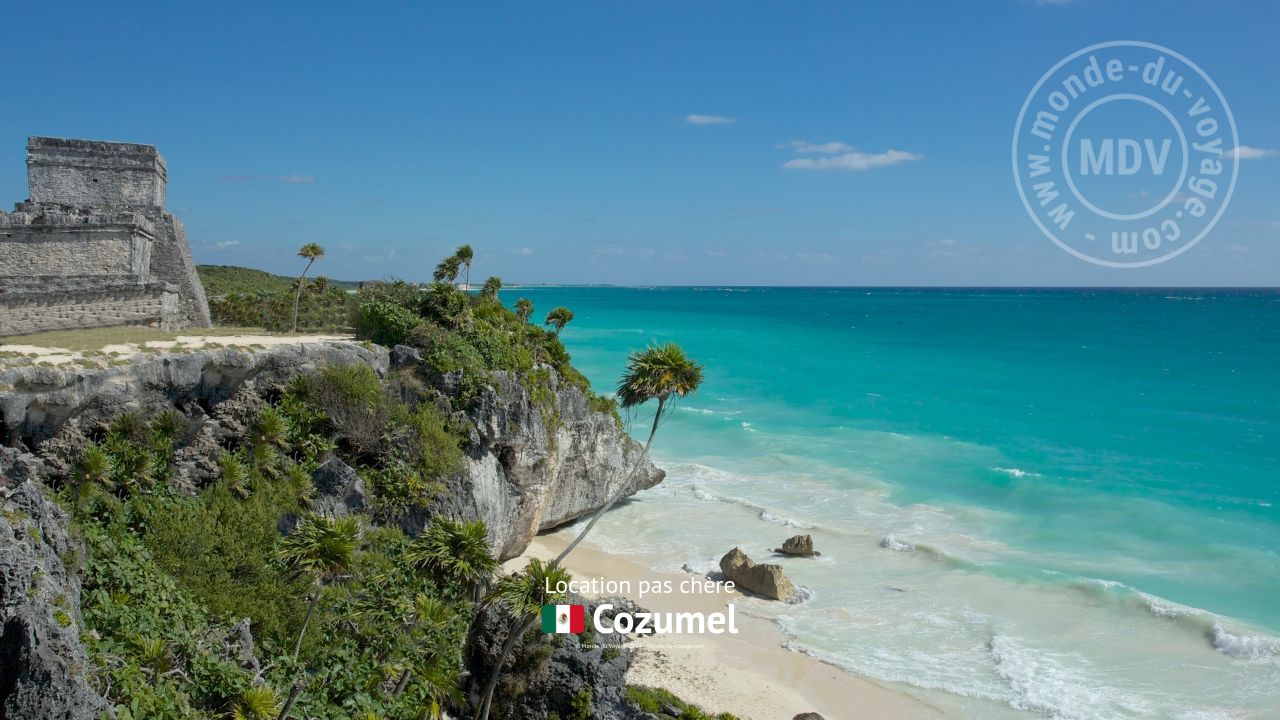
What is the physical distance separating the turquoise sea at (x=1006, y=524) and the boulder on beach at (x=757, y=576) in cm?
42

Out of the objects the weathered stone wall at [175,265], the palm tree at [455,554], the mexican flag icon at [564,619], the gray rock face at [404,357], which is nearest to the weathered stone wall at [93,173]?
the weathered stone wall at [175,265]

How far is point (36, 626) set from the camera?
845 centimetres

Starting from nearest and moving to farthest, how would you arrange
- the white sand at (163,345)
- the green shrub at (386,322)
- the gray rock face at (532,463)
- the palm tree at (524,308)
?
the white sand at (163,345)
the gray rock face at (532,463)
the green shrub at (386,322)
the palm tree at (524,308)

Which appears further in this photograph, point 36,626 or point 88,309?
point 88,309

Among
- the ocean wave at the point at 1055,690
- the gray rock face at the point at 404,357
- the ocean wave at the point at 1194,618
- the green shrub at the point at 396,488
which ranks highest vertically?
the gray rock face at the point at 404,357

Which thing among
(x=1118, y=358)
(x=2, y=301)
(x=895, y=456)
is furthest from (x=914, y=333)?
(x=2, y=301)

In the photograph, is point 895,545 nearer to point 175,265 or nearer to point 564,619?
point 564,619

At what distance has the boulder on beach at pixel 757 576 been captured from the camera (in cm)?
1970

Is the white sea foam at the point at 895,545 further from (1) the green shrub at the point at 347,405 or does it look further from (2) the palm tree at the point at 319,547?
(2) the palm tree at the point at 319,547

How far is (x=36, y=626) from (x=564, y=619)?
7084 mm

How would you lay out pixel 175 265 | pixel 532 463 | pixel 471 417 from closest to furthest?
pixel 471 417, pixel 532 463, pixel 175 265

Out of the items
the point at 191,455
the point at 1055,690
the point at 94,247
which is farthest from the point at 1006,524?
the point at 94,247

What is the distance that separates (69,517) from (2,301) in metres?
8.68

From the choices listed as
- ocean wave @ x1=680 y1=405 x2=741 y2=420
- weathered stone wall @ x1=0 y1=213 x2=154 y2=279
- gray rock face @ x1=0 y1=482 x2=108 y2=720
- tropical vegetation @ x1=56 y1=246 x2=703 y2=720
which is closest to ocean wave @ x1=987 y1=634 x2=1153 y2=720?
tropical vegetation @ x1=56 y1=246 x2=703 y2=720
